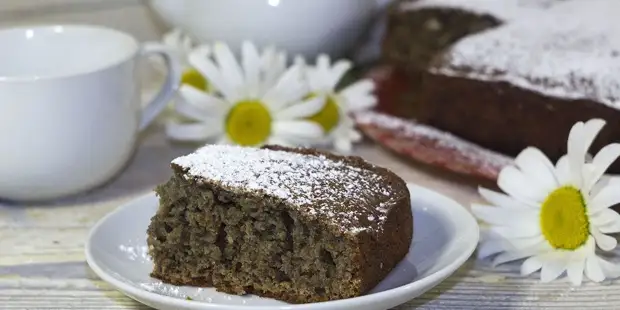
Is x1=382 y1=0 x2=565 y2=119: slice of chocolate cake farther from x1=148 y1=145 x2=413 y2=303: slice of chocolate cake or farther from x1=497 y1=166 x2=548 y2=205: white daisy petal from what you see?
x1=148 y1=145 x2=413 y2=303: slice of chocolate cake

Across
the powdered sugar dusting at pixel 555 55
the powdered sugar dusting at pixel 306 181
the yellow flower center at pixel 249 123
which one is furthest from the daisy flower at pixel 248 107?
the powdered sugar dusting at pixel 306 181

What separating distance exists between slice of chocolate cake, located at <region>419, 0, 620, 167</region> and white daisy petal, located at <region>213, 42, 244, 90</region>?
287 mm

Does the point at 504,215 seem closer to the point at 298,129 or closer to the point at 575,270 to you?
the point at 575,270

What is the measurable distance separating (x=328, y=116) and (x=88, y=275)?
20.4 inches

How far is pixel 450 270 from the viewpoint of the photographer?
0.77m

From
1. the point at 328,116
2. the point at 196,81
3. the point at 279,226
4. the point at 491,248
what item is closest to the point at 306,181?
the point at 279,226

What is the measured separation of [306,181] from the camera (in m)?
0.81

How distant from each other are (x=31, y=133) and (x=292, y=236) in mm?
413

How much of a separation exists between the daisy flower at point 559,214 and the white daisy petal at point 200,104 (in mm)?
445

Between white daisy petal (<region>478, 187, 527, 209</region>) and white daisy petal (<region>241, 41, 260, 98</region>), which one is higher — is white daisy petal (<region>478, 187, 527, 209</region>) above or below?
below

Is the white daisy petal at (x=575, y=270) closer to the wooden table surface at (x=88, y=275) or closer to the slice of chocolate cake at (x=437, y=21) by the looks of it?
the wooden table surface at (x=88, y=275)

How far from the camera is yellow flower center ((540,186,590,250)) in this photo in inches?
34.4

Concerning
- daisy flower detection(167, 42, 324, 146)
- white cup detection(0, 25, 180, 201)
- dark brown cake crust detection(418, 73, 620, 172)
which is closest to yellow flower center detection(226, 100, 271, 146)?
daisy flower detection(167, 42, 324, 146)

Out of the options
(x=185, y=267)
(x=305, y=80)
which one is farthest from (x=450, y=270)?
(x=305, y=80)
